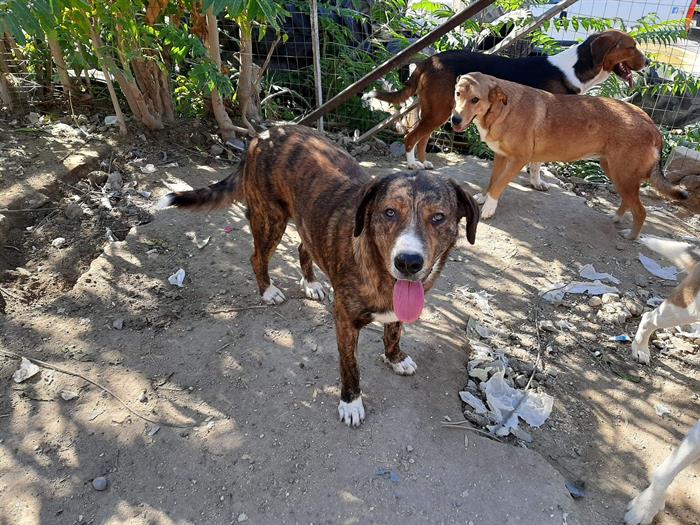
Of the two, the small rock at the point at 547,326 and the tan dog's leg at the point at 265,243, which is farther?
the small rock at the point at 547,326

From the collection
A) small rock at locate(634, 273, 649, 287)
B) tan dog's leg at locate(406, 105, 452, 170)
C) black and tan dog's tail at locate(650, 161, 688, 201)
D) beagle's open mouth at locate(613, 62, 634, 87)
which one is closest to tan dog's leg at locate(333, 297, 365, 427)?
small rock at locate(634, 273, 649, 287)

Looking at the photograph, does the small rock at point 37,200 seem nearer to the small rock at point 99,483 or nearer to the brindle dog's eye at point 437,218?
the small rock at point 99,483

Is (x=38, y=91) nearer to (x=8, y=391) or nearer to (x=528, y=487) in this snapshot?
(x=8, y=391)

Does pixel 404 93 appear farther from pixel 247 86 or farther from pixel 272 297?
pixel 272 297

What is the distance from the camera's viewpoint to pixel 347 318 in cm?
253

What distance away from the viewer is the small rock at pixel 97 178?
4828mm

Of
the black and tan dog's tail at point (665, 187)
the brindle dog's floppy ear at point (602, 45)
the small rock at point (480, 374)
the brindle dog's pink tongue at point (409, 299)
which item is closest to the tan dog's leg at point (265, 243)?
the brindle dog's pink tongue at point (409, 299)

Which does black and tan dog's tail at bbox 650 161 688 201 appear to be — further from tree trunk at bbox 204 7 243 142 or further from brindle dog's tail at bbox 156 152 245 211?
tree trunk at bbox 204 7 243 142

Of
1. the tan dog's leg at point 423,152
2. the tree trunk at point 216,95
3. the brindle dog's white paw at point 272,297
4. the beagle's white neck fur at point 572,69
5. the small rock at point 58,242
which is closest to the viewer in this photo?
the brindle dog's white paw at point 272,297

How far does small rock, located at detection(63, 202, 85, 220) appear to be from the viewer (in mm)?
4348

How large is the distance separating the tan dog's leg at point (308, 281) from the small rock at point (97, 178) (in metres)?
2.54

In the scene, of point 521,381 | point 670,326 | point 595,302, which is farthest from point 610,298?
point 521,381

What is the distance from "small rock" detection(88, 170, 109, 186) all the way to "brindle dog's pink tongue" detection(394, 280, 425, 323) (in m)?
3.90

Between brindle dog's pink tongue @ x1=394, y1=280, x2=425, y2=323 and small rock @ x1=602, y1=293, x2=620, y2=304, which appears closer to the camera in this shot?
brindle dog's pink tongue @ x1=394, y1=280, x2=425, y2=323
